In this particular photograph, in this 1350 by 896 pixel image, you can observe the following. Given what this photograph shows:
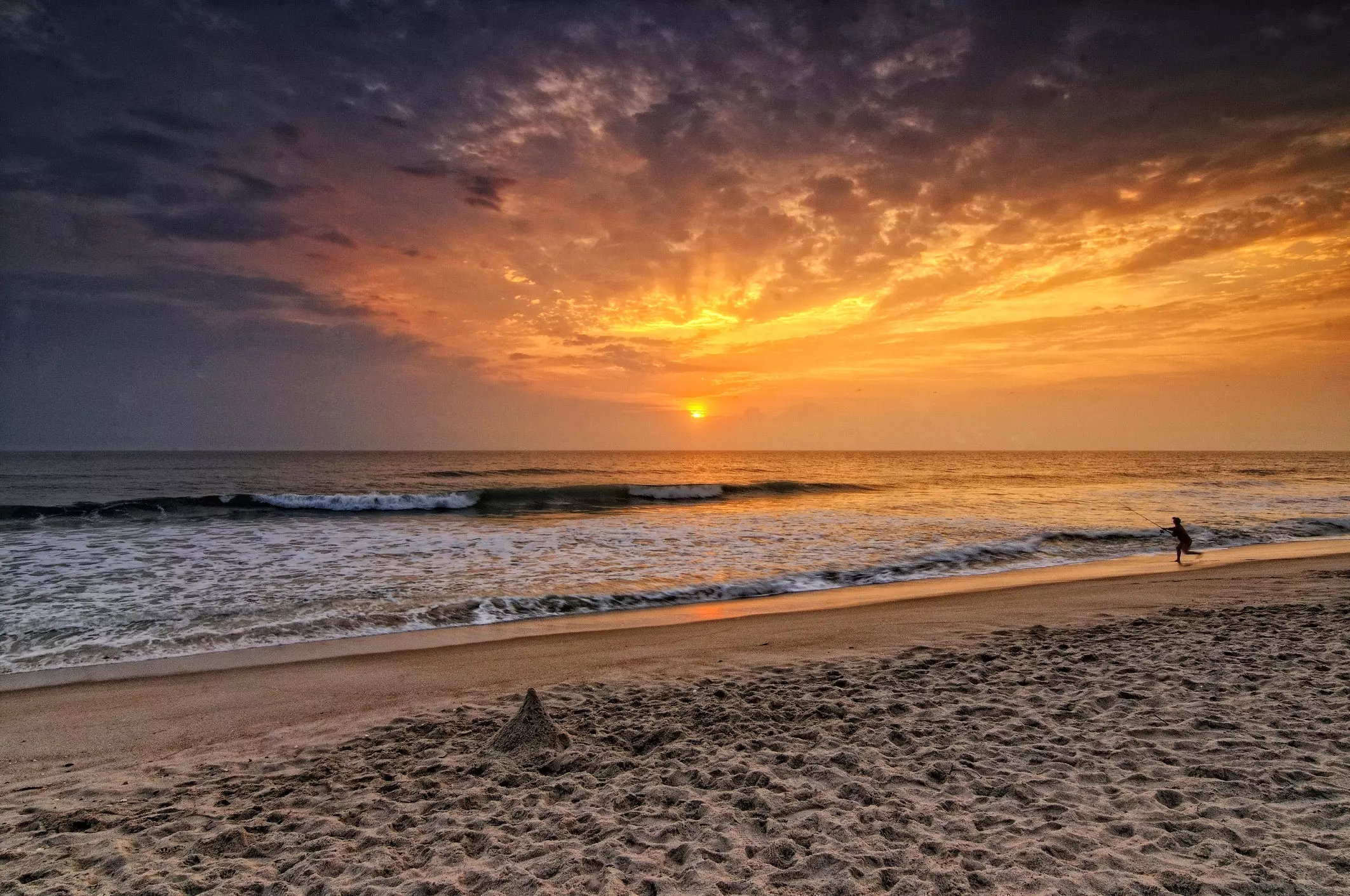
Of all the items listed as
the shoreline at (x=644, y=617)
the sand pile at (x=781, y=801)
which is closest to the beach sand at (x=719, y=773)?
the sand pile at (x=781, y=801)

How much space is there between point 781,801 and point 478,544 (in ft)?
55.8

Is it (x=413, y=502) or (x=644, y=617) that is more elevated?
(x=413, y=502)

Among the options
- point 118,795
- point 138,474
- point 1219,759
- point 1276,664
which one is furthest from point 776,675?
point 138,474

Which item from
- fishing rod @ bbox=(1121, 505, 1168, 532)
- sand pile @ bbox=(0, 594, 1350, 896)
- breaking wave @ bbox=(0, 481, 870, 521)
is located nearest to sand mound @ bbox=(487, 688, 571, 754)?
sand pile @ bbox=(0, 594, 1350, 896)

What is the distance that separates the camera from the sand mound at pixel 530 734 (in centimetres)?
561

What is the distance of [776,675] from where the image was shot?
7.54 meters

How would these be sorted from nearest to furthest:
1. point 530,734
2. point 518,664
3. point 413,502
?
point 530,734
point 518,664
point 413,502

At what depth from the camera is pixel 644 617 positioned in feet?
37.8

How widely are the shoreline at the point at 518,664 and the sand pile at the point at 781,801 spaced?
31.5 inches

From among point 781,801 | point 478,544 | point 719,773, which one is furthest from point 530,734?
point 478,544

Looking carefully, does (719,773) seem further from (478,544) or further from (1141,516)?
(1141,516)

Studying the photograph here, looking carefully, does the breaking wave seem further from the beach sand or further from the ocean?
the beach sand

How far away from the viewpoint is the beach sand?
3.78 metres

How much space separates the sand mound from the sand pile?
0.03 m
